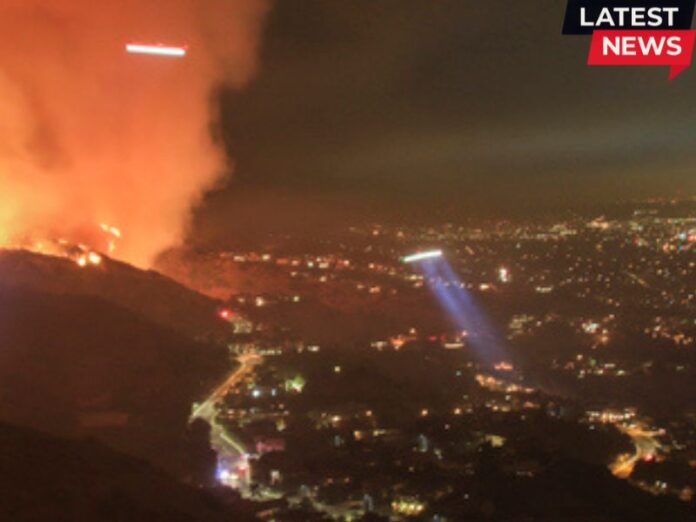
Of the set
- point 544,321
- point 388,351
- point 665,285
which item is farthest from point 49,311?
point 665,285

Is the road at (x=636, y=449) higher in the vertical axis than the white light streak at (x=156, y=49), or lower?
lower

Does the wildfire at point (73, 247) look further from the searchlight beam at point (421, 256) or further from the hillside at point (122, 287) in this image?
the searchlight beam at point (421, 256)

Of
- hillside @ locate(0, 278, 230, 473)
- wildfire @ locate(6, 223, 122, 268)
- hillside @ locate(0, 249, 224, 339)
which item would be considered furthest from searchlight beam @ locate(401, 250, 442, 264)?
hillside @ locate(0, 278, 230, 473)

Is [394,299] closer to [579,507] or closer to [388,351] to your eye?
[388,351]

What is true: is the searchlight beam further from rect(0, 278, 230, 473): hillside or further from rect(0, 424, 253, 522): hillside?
rect(0, 424, 253, 522): hillside

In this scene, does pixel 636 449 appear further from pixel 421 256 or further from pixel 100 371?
pixel 421 256

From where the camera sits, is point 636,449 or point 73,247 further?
point 73,247

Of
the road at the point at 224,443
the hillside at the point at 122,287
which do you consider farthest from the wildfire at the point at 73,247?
the road at the point at 224,443

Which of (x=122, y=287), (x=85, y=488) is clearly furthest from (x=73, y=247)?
(x=85, y=488)
